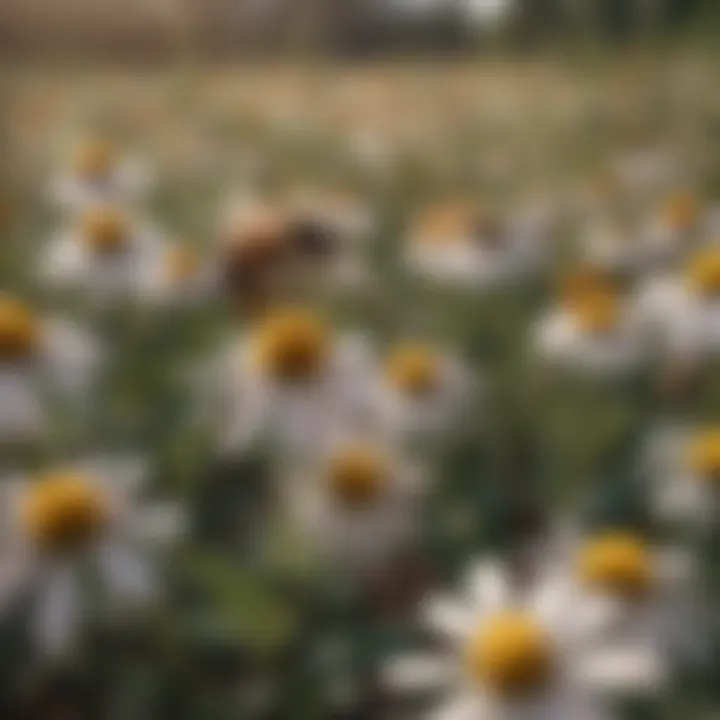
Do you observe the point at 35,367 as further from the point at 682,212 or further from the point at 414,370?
the point at 682,212

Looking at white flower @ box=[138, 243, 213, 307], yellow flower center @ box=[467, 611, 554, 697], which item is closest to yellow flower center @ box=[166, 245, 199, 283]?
white flower @ box=[138, 243, 213, 307]

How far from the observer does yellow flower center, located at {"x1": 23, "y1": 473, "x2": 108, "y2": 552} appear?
0.51 m

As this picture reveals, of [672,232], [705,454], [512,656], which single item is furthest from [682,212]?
[512,656]

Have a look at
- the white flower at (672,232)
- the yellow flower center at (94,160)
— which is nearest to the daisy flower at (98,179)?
the yellow flower center at (94,160)

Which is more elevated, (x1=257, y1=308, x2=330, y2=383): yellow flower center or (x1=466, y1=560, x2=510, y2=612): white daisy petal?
(x1=257, y1=308, x2=330, y2=383): yellow flower center

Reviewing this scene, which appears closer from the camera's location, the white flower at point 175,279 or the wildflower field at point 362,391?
the wildflower field at point 362,391

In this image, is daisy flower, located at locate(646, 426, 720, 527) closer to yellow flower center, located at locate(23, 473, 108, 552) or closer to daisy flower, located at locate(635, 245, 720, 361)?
daisy flower, located at locate(635, 245, 720, 361)

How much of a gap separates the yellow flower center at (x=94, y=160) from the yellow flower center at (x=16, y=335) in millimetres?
83

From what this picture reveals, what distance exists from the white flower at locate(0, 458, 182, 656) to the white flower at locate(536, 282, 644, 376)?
0.16 metres

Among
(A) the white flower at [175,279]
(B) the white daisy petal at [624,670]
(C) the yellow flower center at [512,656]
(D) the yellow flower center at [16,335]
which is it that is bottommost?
(B) the white daisy petal at [624,670]

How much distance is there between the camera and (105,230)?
24.9 inches

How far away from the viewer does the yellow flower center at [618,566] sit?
485 millimetres

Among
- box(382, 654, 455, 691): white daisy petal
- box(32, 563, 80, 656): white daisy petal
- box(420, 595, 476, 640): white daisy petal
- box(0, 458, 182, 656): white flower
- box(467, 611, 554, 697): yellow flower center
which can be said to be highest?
box(0, 458, 182, 656): white flower

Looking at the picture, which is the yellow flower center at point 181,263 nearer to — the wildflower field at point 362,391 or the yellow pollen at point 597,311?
the wildflower field at point 362,391
